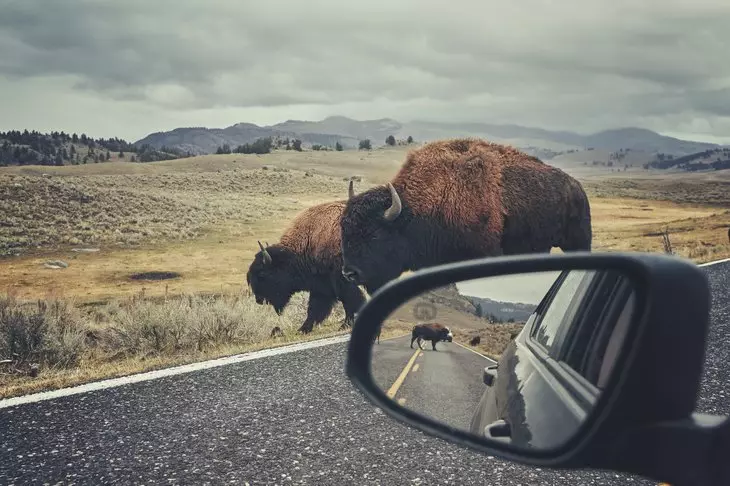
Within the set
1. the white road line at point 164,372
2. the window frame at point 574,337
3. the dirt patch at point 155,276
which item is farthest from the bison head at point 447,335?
the dirt patch at point 155,276

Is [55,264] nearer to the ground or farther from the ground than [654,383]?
nearer to the ground

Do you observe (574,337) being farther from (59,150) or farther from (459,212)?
(59,150)

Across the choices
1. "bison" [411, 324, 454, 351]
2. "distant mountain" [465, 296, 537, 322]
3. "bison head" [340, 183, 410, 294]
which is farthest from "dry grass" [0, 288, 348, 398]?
"distant mountain" [465, 296, 537, 322]

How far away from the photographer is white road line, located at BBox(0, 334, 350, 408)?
5267 mm

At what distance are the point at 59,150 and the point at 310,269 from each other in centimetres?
12293

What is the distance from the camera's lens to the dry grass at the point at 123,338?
727cm

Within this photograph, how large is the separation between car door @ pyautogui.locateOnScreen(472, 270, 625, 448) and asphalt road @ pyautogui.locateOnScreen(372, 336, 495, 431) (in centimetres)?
9

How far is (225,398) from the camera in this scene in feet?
16.8

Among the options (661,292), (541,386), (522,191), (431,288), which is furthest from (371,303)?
(522,191)

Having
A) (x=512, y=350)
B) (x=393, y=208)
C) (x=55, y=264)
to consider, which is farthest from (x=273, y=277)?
(x=55, y=264)

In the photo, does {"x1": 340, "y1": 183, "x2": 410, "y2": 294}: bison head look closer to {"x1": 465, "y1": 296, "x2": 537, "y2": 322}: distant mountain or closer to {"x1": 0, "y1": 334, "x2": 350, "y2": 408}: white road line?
{"x1": 0, "y1": 334, "x2": 350, "y2": 408}: white road line

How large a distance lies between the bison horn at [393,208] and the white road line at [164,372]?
167cm

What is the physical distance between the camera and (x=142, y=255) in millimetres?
26156

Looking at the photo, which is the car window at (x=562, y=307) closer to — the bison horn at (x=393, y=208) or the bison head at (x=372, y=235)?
the bison horn at (x=393, y=208)
